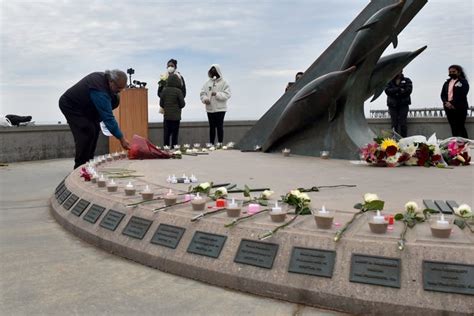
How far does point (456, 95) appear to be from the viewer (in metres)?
8.90

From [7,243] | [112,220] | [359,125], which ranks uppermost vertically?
[359,125]

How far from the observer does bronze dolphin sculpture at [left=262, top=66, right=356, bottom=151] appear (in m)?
5.82

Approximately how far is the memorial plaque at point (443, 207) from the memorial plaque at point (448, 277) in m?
0.83

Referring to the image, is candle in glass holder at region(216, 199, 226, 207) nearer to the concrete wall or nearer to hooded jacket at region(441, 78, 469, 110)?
hooded jacket at region(441, 78, 469, 110)

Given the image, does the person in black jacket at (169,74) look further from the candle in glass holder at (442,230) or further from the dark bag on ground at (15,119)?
the candle in glass holder at (442,230)

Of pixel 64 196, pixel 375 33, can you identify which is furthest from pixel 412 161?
pixel 64 196

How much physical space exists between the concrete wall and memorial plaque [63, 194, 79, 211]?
6325 mm

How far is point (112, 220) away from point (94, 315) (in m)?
1.24

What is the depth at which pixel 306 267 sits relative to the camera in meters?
2.37

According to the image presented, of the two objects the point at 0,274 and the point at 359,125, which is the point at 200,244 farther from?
the point at 359,125

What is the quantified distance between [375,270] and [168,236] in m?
1.25

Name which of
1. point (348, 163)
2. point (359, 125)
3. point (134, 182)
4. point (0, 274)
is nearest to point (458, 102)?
point (359, 125)

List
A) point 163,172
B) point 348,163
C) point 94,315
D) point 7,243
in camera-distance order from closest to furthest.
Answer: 1. point 94,315
2. point 7,243
3. point 163,172
4. point 348,163

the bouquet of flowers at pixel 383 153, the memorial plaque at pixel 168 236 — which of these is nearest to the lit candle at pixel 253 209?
the memorial plaque at pixel 168 236
